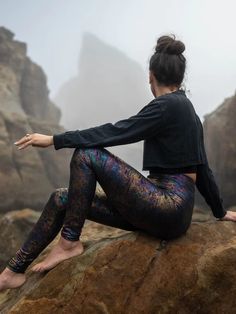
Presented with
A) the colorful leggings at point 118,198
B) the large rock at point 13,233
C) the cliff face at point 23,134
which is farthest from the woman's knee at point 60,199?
the cliff face at point 23,134

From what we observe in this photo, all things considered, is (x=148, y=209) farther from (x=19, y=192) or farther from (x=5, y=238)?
(x=19, y=192)

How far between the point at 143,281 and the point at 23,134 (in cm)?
2555

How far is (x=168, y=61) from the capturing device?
4.06 meters

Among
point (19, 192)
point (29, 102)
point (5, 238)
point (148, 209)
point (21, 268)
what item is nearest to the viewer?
point (148, 209)

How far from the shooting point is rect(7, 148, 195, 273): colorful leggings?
377 centimetres

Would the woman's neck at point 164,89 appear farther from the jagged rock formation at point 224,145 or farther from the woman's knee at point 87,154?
the jagged rock formation at point 224,145

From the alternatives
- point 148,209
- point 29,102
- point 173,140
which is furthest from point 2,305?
point 29,102

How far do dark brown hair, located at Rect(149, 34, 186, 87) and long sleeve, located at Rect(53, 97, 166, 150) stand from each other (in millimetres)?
456

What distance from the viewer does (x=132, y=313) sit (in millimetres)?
3801

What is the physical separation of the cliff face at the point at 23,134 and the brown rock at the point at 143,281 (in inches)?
802

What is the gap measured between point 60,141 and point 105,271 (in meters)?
1.45

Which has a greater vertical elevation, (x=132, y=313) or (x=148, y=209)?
(x=148, y=209)

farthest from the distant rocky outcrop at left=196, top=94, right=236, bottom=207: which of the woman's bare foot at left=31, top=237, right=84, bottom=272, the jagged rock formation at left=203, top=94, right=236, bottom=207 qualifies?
the woman's bare foot at left=31, top=237, right=84, bottom=272

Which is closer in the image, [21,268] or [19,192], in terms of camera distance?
[21,268]
